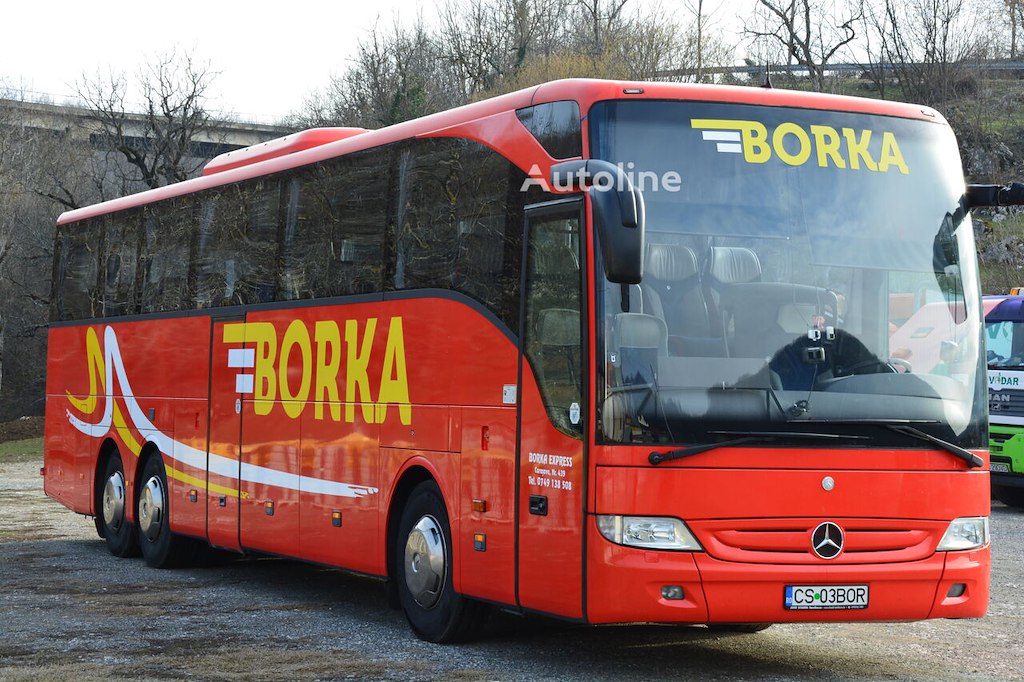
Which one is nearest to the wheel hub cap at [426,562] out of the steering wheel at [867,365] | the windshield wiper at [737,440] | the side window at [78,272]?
the windshield wiper at [737,440]

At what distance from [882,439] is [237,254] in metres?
7.14

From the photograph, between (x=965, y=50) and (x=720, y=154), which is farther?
(x=965, y=50)

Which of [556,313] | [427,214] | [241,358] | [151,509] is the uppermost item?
[427,214]

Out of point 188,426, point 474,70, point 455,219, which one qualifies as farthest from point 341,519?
point 474,70

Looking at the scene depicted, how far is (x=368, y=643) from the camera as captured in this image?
10.0m

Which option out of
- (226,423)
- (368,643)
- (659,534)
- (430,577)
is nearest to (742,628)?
(430,577)

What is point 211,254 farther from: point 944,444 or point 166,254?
point 944,444

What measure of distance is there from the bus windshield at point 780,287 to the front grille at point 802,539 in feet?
1.63

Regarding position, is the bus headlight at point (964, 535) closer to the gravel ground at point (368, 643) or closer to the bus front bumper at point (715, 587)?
the bus front bumper at point (715, 587)

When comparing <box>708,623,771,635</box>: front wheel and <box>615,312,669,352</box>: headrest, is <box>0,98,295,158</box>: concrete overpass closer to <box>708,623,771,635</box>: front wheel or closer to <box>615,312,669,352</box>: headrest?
<box>708,623,771,635</box>: front wheel

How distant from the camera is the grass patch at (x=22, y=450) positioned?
132ft

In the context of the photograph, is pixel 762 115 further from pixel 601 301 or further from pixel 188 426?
pixel 188 426

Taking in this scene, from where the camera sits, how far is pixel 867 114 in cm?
899

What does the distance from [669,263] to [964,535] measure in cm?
230
